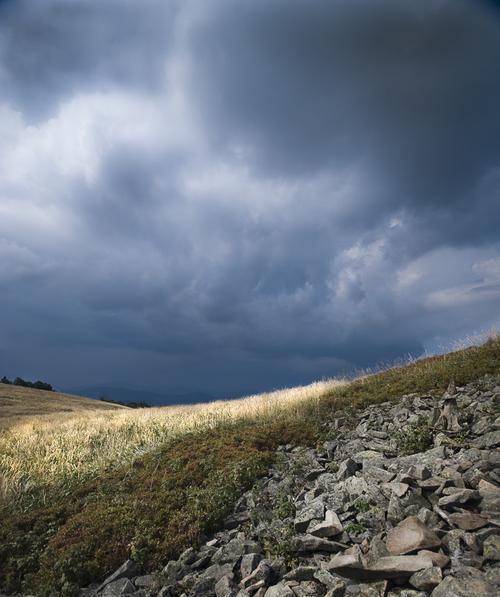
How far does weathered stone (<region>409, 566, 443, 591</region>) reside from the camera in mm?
5328

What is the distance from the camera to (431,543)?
593 cm

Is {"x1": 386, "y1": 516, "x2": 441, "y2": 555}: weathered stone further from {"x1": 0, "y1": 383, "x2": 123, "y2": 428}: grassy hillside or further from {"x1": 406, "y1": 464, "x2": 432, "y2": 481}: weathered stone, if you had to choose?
{"x1": 0, "y1": 383, "x2": 123, "y2": 428}: grassy hillside

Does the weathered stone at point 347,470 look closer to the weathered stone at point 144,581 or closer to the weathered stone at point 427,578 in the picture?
the weathered stone at point 427,578

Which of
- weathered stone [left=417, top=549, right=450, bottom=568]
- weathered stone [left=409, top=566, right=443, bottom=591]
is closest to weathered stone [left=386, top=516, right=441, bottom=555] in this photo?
weathered stone [left=417, top=549, right=450, bottom=568]

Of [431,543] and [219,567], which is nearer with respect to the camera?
[431,543]

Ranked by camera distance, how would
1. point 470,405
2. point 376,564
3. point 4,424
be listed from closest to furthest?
point 376,564, point 470,405, point 4,424

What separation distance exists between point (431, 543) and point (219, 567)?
363 cm

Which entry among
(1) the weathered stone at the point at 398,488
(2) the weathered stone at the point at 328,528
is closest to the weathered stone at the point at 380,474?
(1) the weathered stone at the point at 398,488

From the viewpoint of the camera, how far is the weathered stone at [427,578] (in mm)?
5328

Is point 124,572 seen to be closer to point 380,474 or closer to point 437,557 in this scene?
point 380,474

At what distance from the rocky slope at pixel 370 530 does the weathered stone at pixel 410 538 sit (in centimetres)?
1

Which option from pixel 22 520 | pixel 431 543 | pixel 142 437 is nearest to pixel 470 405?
pixel 431 543

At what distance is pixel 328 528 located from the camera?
7.16m

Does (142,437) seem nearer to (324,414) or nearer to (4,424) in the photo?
(324,414)
